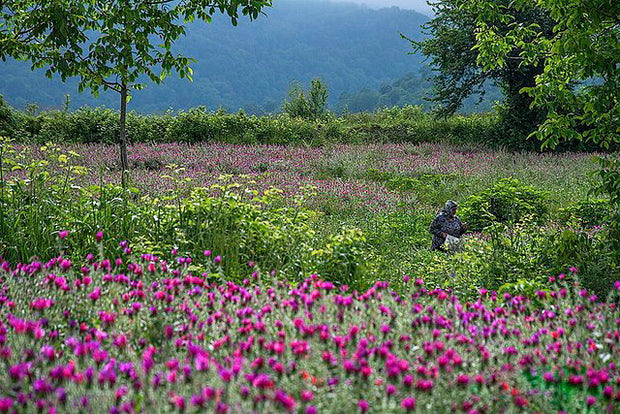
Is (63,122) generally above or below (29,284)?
above

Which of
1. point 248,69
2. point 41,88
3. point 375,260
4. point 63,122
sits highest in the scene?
point 248,69

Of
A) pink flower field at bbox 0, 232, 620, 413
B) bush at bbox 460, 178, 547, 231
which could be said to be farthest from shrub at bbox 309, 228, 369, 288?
bush at bbox 460, 178, 547, 231

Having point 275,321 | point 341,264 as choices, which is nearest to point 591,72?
point 341,264

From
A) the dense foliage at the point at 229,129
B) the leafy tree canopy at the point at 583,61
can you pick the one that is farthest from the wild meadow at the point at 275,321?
the dense foliage at the point at 229,129

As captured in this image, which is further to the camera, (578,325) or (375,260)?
(375,260)

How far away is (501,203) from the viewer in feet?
28.3

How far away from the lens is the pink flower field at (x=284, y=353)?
2.03 meters

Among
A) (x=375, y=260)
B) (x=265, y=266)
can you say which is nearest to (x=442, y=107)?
(x=375, y=260)

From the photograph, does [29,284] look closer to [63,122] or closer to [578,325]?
[578,325]

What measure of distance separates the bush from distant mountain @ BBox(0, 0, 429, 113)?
9508 centimetres

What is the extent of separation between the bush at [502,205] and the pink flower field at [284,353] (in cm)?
541

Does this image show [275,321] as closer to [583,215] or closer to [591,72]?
[591,72]

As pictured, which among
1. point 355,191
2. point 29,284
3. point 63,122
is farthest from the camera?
point 63,122

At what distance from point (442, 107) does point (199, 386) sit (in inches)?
797
